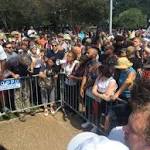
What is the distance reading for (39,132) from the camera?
6957 mm

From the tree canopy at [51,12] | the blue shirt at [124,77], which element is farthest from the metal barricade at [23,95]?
the tree canopy at [51,12]

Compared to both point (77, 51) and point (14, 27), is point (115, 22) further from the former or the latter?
point (77, 51)

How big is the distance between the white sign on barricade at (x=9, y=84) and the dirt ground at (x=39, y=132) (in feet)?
2.37

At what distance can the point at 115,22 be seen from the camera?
6769cm

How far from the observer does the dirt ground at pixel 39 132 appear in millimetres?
6406

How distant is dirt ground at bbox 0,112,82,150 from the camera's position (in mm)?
6406

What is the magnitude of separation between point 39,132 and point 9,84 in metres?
1.28

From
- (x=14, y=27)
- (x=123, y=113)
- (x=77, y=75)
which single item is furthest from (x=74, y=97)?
(x=14, y=27)

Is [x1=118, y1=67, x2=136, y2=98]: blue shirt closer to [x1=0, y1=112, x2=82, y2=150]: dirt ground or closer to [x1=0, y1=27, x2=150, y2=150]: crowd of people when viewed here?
[x1=0, y1=27, x2=150, y2=150]: crowd of people

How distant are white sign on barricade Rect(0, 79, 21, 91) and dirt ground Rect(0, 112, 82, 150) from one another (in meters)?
0.72

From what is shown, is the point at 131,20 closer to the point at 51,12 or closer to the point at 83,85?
the point at 51,12

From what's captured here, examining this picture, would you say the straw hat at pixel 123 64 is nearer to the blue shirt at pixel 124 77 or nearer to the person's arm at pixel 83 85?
the blue shirt at pixel 124 77

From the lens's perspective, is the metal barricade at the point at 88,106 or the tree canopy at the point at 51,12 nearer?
the metal barricade at the point at 88,106

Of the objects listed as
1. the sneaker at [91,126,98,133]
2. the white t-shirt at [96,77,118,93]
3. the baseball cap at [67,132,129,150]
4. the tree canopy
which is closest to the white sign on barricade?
the sneaker at [91,126,98,133]
